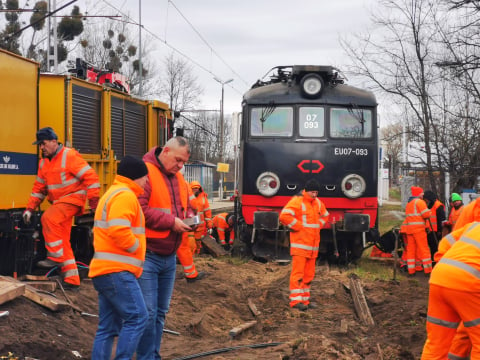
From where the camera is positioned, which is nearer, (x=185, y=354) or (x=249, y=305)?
(x=185, y=354)

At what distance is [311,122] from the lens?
39.8 feet

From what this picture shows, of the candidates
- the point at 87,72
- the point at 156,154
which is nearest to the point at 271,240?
the point at 87,72

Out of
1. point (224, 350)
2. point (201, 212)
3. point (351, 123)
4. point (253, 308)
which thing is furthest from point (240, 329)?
point (201, 212)

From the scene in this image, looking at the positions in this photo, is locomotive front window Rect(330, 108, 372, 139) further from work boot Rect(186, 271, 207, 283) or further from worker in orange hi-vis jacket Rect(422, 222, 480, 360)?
worker in orange hi-vis jacket Rect(422, 222, 480, 360)

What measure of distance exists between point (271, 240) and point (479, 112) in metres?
8.42

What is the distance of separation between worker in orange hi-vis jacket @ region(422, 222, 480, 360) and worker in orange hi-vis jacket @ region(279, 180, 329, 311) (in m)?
4.07

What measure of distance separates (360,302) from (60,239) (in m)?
4.38

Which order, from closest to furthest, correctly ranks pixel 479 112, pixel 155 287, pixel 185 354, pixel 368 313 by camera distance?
pixel 155 287, pixel 185 354, pixel 368 313, pixel 479 112

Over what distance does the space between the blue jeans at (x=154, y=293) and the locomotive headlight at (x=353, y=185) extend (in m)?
6.74

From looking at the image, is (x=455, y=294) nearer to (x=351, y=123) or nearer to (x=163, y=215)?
(x=163, y=215)

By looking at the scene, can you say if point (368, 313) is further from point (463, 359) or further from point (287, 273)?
point (463, 359)

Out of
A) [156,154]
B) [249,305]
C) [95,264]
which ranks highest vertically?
[156,154]

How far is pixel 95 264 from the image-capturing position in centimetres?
502

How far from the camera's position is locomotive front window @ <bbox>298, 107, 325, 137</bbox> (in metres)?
12.1
